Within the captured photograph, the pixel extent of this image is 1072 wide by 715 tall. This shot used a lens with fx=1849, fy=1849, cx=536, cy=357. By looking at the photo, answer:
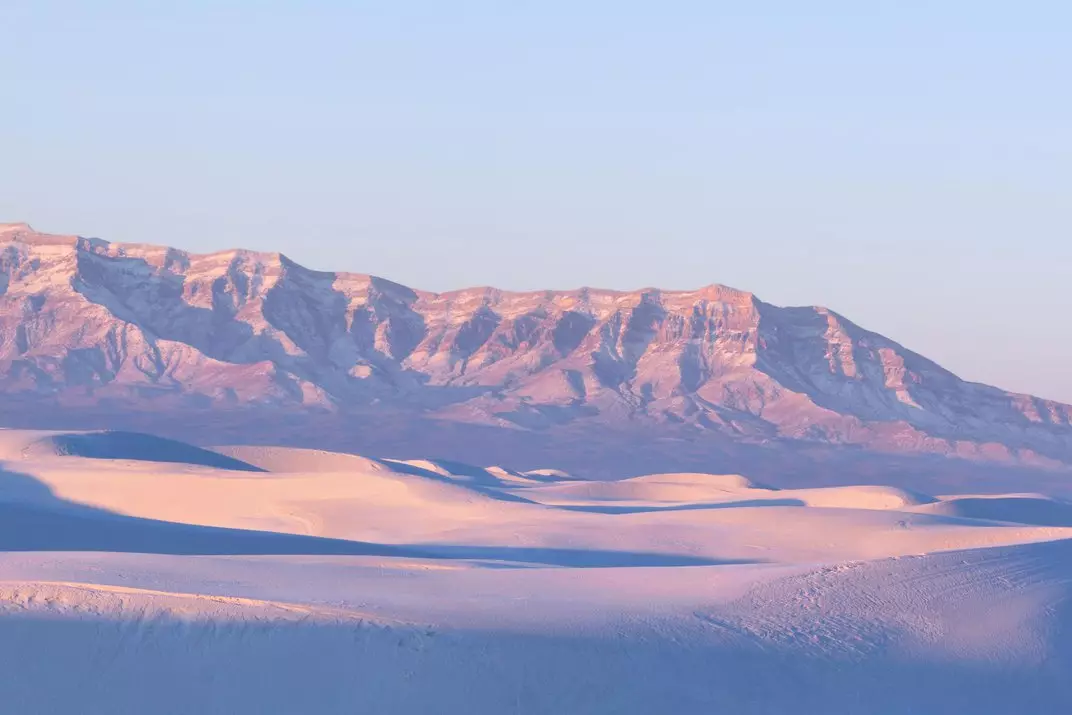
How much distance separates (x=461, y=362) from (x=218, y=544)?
475ft

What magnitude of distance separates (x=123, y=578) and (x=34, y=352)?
152583 mm

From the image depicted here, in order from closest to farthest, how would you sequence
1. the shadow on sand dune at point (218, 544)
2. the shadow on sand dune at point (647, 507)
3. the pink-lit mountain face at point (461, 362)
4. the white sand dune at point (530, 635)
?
the white sand dune at point (530, 635)
the shadow on sand dune at point (218, 544)
the shadow on sand dune at point (647, 507)
the pink-lit mountain face at point (461, 362)

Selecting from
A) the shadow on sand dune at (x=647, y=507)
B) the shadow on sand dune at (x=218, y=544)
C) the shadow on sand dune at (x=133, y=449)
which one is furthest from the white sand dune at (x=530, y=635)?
the shadow on sand dune at (x=133, y=449)

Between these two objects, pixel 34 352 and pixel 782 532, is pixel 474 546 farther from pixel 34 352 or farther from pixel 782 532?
pixel 34 352

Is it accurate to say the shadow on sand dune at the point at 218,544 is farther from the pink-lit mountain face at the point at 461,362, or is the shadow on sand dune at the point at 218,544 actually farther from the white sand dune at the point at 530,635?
the pink-lit mountain face at the point at 461,362

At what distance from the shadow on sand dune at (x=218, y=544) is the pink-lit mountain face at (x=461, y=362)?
111 metres

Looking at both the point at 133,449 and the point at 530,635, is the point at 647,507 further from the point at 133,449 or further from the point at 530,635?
the point at 530,635

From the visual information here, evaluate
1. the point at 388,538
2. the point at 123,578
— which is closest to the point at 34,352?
the point at 388,538

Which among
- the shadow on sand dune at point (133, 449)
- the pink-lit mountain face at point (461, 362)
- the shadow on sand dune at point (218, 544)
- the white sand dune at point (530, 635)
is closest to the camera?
the white sand dune at point (530, 635)

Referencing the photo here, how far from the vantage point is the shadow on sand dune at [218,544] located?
3559 cm

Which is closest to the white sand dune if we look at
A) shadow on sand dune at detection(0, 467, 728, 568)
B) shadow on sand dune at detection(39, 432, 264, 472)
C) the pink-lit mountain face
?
shadow on sand dune at detection(0, 467, 728, 568)

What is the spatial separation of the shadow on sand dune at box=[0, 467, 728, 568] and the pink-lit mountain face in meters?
111

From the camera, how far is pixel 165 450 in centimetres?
6675

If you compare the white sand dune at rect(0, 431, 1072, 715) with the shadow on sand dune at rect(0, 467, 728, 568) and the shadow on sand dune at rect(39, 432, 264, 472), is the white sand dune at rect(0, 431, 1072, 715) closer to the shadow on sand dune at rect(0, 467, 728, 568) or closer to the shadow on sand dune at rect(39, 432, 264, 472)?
the shadow on sand dune at rect(0, 467, 728, 568)
